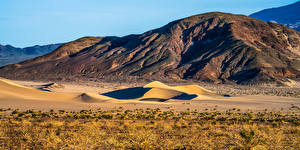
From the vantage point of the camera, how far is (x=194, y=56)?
99.2 m

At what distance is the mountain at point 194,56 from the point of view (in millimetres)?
84812

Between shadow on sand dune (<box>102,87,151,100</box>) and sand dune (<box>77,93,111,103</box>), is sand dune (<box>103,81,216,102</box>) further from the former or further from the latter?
sand dune (<box>77,93,111,103</box>)

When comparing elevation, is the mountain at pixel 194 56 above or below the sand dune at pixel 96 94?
above

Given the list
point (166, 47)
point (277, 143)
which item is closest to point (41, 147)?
point (277, 143)

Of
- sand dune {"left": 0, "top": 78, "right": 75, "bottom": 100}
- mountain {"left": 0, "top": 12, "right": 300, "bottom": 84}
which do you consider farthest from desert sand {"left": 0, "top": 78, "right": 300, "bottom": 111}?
mountain {"left": 0, "top": 12, "right": 300, "bottom": 84}

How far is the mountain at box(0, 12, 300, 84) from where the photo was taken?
8481 cm

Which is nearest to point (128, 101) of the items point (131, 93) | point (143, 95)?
point (143, 95)

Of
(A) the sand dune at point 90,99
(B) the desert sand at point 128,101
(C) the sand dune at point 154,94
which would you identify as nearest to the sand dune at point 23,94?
(B) the desert sand at point 128,101

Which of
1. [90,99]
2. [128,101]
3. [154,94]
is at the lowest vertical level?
[128,101]

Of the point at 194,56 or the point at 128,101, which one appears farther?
the point at 194,56

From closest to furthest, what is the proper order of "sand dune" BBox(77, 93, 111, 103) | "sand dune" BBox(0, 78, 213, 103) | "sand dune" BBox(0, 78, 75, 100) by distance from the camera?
1. "sand dune" BBox(0, 78, 75, 100)
2. "sand dune" BBox(0, 78, 213, 103)
3. "sand dune" BBox(77, 93, 111, 103)

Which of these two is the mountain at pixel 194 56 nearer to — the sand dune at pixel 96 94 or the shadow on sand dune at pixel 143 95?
the sand dune at pixel 96 94

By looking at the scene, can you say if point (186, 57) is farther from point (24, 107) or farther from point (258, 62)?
point (24, 107)

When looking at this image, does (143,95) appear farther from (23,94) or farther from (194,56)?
(194,56)
